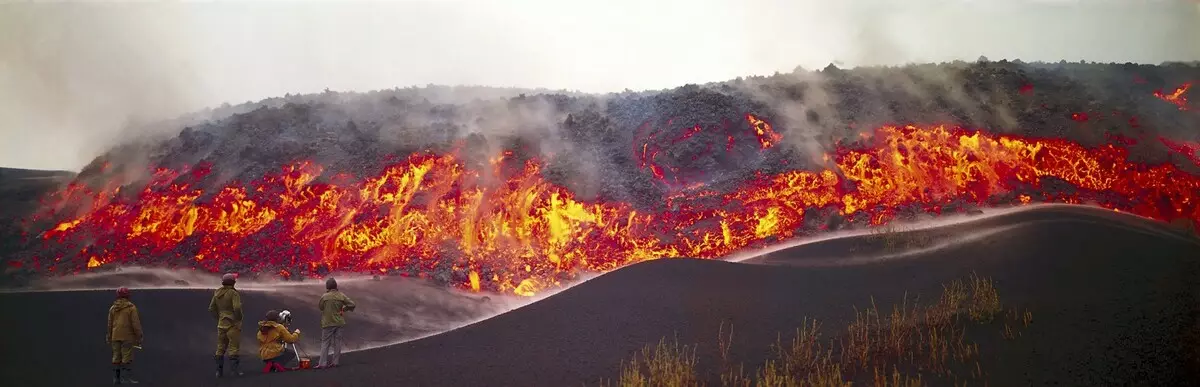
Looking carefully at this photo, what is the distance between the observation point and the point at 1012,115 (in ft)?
37.8

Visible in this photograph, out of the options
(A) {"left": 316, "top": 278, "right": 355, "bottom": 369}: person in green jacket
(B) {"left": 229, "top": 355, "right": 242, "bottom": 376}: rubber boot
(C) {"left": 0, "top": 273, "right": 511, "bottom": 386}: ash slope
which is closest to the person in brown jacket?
(C) {"left": 0, "top": 273, "right": 511, "bottom": 386}: ash slope

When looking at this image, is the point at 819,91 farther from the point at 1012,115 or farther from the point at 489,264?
the point at 489,264

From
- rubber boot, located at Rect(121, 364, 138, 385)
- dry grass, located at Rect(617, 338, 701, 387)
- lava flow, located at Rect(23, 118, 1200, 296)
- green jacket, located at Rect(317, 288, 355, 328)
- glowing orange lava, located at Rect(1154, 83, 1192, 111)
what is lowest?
rubber boot, located at Rect(121, 364, 138, 385)

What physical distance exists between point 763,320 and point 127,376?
7168 mm

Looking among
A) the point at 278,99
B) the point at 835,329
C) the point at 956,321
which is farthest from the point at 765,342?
the point at 278,99

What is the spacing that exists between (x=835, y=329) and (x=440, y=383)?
4.03 metres

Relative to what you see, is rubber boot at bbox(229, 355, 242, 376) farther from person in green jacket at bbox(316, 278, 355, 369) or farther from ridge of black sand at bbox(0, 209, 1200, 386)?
person in green jacket at bbox(316, 278, 355, 369)

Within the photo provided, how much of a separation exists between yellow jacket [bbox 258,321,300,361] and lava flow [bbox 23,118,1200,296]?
3.36 m

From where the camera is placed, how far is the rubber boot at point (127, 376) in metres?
7.17

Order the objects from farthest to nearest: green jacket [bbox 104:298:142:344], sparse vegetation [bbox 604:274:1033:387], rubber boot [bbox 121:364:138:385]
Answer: rubber boot [bbox 121:364:138:385] < green jacket [bbox 104:298:142:344] < sparse vegetation [bbox 604:274:1033:387]

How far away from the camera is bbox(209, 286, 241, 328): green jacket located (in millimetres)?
7055

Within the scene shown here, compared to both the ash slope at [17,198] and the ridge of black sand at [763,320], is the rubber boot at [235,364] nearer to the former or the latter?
the ridge of black sand at [763,320]

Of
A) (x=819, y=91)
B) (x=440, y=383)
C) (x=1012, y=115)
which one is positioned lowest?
(x=440, y=383)

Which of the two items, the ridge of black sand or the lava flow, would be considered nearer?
the ridge of black sand
